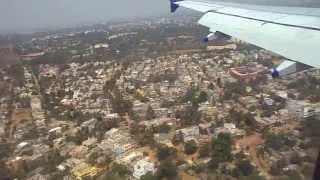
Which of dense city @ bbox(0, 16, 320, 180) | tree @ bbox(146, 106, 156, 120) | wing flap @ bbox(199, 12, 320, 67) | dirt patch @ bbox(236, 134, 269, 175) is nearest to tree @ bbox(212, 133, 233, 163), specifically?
dense city @ bbox(0, 16, 320, 180)

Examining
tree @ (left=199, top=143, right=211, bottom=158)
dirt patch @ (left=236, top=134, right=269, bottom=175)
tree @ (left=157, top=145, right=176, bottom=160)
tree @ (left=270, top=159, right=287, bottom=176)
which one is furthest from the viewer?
tree @ (left=157, top=145, right=176, bottom=160)

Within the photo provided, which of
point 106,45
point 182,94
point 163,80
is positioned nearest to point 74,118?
point 182,94

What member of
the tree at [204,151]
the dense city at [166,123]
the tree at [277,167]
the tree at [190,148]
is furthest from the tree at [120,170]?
the tree at [277,167]

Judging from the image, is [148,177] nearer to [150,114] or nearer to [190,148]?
[190,148]

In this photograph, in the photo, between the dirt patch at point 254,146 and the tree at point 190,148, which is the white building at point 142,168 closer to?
the tree at point 190,148

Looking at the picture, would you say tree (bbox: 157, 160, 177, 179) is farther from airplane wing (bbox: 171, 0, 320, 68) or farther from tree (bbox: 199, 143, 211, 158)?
airplane wing (bbox: 171, 0, 320, 68)
